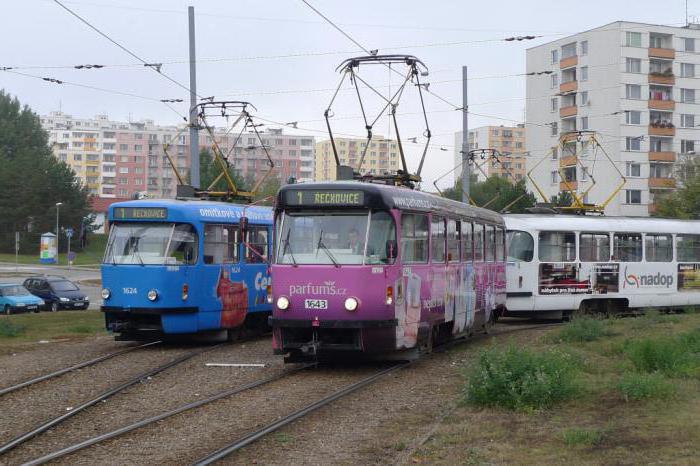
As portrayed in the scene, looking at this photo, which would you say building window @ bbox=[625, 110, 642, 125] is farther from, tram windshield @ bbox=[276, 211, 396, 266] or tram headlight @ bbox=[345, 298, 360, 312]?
tram headlight @ bbox=[345, 298, 360, 312]

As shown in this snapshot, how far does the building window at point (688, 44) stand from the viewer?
75438 mm

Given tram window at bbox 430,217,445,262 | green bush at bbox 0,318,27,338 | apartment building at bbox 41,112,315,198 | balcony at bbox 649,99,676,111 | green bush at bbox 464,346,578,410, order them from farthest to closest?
apartment building at bbox 41,112,315,198
balcony at bbox 649,99,676,111
green bush at bbox 0,318,27,338
tram window at bbox 430,217,445,262
green bush at bbox 464,346,578,410

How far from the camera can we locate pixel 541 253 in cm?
2361

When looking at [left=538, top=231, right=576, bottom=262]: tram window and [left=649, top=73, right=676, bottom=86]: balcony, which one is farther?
[left=649, top=73, right=676, bottom=86]: balcony

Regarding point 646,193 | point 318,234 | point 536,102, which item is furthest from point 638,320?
point 536,102

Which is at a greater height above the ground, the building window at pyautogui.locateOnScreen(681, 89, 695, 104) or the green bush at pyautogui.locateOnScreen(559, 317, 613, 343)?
the building window at pyautogui.locateOnScreen(681, 89, 695, 104)

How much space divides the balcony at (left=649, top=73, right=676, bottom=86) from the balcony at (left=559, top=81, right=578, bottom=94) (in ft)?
A: 19.2

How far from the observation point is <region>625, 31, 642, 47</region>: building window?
72.5 meters

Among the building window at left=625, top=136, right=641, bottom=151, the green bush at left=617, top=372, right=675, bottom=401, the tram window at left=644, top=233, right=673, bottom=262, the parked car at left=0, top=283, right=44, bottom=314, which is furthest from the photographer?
the building window at left=625, top=136, right=641, bottom=151

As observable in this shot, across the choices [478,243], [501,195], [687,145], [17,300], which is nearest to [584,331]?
[478,243]

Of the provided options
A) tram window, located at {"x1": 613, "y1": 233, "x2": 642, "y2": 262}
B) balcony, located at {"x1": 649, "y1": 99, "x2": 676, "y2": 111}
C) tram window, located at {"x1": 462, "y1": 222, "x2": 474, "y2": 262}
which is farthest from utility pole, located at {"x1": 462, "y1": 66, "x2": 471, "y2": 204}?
balcony, located at {"x1": 649, "y1": 99, "x2": 676, "y2": 111}

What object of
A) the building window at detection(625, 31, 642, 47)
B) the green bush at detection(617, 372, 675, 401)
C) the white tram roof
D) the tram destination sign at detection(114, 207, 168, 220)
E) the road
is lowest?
Answer: the green bush at detection(617, 372, 675, 401)

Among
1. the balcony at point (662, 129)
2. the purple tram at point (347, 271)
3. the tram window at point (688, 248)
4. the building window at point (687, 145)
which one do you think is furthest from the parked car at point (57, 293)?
the building window at point (687, 145)

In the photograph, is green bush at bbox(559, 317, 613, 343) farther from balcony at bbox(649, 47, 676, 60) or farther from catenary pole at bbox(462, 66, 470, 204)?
balcony at bbox(649, 47, 676, 60)
